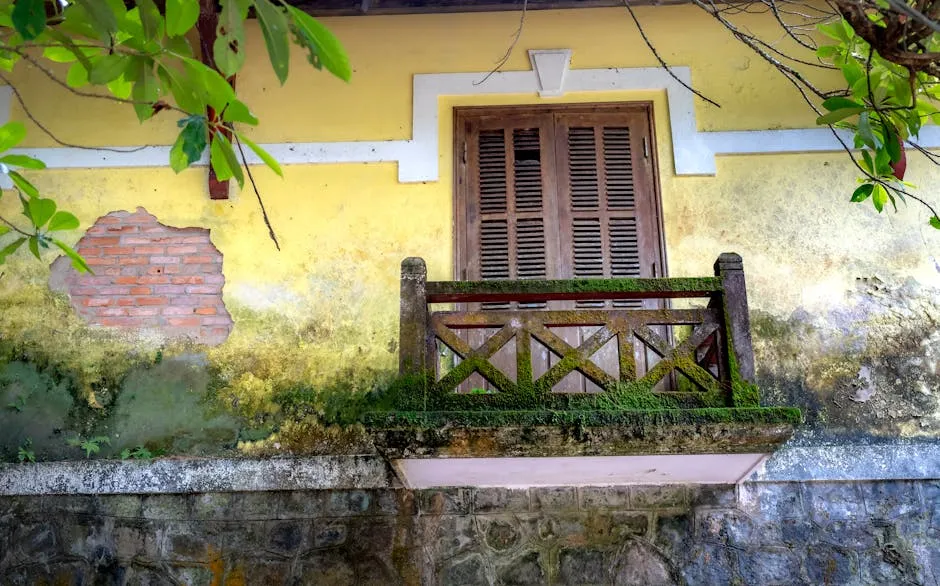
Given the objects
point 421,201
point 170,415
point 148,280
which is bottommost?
point 170,415

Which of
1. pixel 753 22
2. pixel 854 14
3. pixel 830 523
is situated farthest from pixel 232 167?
pixel 753 22

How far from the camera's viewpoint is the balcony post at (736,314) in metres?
4.47

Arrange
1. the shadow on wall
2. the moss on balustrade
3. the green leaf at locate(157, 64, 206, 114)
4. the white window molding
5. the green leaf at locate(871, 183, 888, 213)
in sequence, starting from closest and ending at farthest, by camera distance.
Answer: the green leaf at locate(157, 64, 206, 114) < the green leaf at locate(871, 183, 888, 213) < the moss on balustrade < the shadow on wall < the white window molding

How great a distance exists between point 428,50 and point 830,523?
4.13 meters

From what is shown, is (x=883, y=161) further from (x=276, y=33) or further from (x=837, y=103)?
(x=276, y=33)

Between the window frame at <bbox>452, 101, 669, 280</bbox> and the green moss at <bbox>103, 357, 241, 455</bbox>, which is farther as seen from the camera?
the window frame at <bbox>452, 101, 669, 280</bbox>

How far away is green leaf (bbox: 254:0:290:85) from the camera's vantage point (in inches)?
94.9

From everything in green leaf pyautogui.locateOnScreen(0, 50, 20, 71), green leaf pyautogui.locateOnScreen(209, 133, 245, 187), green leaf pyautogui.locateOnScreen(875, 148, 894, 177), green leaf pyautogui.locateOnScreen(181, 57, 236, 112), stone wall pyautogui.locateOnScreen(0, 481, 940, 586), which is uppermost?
green leaf pyautogui.locateOnScreen(0, 50, 20, 71)

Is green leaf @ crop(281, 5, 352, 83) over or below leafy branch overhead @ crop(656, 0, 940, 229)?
below

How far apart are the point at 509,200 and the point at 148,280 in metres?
2.50

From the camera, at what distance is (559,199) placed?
19.7 ft

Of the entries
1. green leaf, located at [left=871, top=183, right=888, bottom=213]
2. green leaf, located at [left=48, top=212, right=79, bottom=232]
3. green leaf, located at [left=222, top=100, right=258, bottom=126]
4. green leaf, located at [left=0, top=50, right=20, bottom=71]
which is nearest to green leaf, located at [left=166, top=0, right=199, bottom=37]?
green leaf, located at [left=222, top=100, right=258, bottom=126]

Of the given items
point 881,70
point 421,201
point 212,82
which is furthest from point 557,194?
point 212,82

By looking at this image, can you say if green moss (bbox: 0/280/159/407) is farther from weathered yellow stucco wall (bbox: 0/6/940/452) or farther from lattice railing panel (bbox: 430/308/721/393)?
lattice railing panel (bbox: 430/308/721/393)
